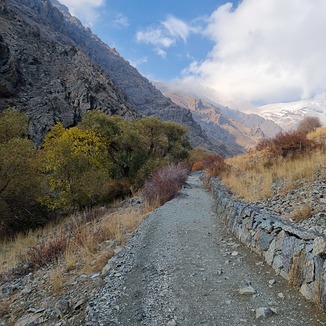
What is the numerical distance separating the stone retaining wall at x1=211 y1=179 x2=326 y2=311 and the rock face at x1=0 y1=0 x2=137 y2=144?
38966 millimetres

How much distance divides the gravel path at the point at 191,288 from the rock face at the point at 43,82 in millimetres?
38052

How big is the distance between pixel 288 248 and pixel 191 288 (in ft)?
6.49

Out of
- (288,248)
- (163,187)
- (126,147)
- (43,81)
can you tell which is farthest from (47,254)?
(43,81)

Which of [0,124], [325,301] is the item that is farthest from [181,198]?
[0,124]

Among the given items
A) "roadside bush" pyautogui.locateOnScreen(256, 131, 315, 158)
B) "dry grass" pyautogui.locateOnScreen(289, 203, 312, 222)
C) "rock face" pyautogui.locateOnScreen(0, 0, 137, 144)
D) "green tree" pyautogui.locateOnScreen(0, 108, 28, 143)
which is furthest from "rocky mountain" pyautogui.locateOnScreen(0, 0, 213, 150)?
"dry grass" pyautogui.locateOnScreen(289, 203, 312, 222)

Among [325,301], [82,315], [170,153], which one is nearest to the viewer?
[325,301]

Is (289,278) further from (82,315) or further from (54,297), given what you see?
(54,297)

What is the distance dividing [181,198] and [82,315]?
12220mm

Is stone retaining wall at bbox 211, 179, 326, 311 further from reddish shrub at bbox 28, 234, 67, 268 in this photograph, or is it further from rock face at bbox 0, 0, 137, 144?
rock face at bbox 0, 0, 137, 144

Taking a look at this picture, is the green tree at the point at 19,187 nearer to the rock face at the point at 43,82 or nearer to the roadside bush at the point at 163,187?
the roadside bush at the point at 163,187

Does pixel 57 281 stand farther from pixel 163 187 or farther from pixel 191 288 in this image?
pixel 163 187

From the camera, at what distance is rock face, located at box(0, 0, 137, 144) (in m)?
47.2

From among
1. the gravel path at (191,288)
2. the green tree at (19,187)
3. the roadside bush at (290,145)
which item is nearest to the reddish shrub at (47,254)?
the gravel path at (191,288)

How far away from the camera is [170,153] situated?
126ft
